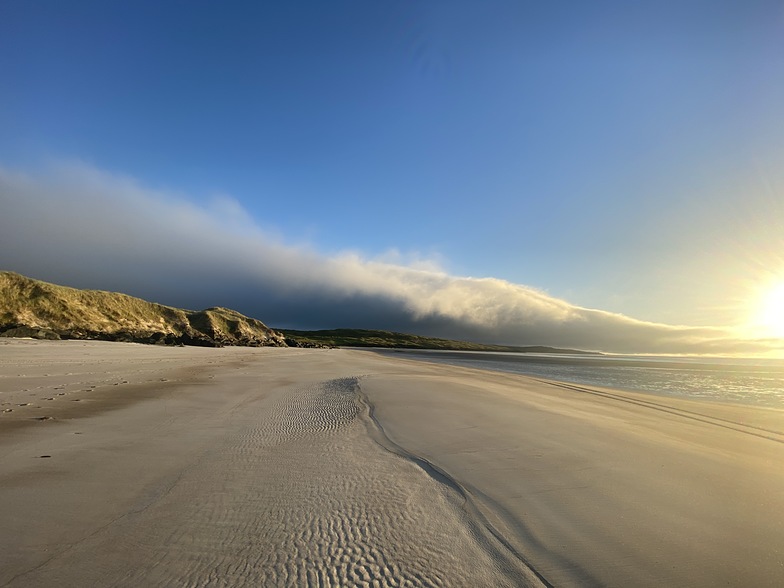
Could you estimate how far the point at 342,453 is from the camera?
5883 mm

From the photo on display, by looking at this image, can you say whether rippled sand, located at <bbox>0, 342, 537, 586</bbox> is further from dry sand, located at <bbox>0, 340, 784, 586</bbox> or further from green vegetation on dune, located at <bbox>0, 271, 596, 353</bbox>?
green vegetation on dune, located at <bbox>0, 271, 596, 353</bbox>

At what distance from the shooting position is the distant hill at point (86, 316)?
36.0 m

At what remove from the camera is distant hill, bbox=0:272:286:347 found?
36.0 m

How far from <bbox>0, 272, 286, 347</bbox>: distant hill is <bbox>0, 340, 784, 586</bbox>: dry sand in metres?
34.4

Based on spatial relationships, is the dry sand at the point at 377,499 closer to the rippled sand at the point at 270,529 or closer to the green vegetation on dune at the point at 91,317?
the rippled sand at the point at 270,529

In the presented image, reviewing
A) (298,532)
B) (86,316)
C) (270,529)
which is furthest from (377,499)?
(86,316)

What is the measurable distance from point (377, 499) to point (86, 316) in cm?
5158

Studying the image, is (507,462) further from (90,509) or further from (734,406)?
(734,406)

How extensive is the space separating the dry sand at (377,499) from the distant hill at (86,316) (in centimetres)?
3435

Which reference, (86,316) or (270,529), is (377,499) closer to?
(270,529)

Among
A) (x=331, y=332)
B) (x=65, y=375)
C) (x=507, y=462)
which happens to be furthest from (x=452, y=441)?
(x=331, y=332)

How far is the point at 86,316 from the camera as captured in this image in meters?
42.8

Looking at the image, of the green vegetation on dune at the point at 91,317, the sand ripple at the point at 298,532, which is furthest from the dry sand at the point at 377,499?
the green vegetation on dune at the point at 91,317

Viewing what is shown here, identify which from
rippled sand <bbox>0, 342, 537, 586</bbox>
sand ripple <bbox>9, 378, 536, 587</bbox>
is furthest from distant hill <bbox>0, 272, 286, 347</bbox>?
sand ripple <bbox>9, 378, 536, 587</bbox>
